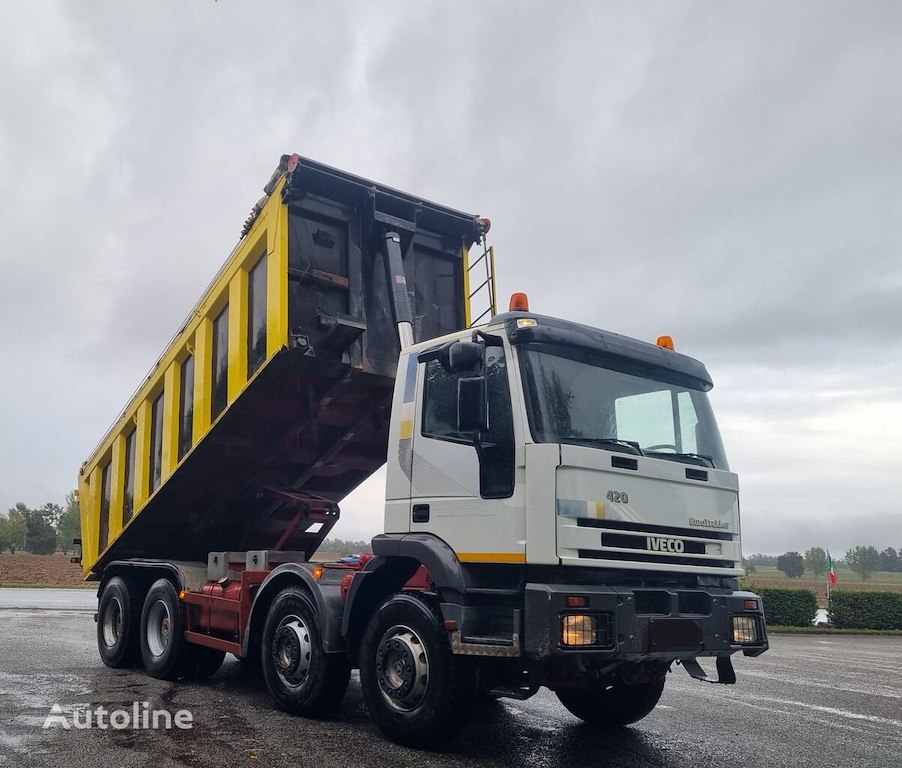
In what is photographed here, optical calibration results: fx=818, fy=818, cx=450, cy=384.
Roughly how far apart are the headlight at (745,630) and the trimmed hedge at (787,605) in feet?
58.2

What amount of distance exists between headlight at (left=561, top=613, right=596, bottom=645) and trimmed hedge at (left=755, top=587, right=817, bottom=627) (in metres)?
19.0

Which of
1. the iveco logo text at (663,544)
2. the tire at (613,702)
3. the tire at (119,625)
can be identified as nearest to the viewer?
the iveco logo text at (663,544)

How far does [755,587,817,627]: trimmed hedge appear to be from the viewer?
21.7 meters

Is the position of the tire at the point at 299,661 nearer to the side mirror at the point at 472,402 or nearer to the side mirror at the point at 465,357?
the side mirror at the point at 472,402

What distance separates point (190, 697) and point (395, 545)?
3.08m

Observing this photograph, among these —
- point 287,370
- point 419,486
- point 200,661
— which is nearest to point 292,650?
point 419,486

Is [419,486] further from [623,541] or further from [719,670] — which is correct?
[719,670]

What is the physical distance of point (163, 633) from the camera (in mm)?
8492

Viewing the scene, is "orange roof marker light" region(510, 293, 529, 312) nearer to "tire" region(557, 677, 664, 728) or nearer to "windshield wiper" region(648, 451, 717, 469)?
"windshield wiper" region(648, 451, 717, 469)

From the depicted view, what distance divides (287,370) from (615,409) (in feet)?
9.06

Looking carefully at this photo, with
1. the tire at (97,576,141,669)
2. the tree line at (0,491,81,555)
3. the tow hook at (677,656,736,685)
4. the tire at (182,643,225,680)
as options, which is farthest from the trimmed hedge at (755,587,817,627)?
the tree line at (0,491,81,555)

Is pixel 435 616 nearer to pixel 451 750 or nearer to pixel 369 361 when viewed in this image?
pixel 451 750

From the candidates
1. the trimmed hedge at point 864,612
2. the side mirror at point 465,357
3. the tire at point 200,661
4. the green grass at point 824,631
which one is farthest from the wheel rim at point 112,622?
the trimmed hedge at point 864,612

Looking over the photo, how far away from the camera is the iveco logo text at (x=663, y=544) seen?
16.8 ft
